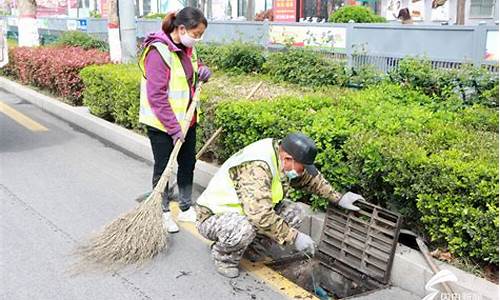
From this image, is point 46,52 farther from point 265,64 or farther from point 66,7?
point 66,7

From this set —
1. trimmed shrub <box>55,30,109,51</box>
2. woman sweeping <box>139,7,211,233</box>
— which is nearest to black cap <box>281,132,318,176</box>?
woman sweeping <box>139,7,211,233</box>

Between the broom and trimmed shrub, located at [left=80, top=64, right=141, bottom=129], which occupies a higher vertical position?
trimmed shrub, located at [left=80, top=64, right=141, bottom=129]

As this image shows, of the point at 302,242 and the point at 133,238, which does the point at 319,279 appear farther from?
the point at 133,238

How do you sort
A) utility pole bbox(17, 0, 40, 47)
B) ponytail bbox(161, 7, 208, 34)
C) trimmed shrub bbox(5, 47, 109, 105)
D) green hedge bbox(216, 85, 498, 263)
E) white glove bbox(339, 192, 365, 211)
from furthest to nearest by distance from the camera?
utility pole bbox(17, 0, 40, 47) → trimmed shrub bbox(5, 47, 109, 105) → ponytail bbox(161, 7, 208, 34) → white glove bbox(339, 192, 365, 211) → green hedge bbox(216, 85, 498, 263)

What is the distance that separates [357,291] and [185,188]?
1662 millimetres

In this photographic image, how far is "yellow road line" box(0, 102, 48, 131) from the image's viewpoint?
7827 mm

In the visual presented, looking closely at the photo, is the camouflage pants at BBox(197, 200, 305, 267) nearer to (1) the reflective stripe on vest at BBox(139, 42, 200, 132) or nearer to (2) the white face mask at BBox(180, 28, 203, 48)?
(1) the reflective stripe on vest at BBox(139, 42, 200, 132)

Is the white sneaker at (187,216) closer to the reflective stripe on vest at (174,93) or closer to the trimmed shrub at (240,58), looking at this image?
the reflective stripe on vest at (174,93)

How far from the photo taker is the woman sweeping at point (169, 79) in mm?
3941

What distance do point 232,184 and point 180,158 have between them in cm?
108

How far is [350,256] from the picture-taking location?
3695 mm

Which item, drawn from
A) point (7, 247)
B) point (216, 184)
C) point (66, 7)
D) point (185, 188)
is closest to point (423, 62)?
point (185, 188)

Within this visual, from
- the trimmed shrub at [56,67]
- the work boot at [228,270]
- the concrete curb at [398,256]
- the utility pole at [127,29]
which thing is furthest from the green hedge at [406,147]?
the trimmed shrub at [56,67]

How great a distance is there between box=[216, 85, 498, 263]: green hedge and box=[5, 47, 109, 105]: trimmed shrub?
13.7 feet
